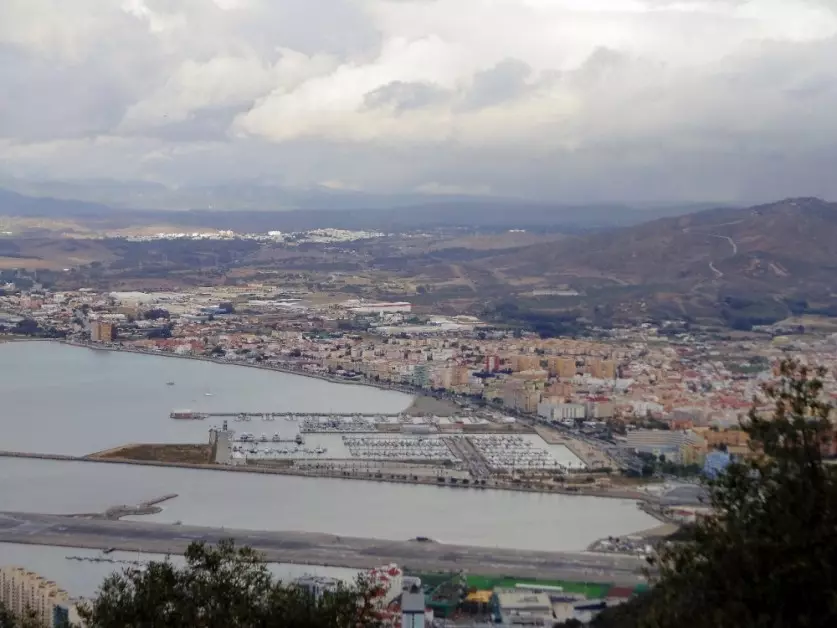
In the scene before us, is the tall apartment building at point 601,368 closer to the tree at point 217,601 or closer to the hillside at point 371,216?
the tree at point 217,601

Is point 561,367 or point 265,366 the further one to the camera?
point 265,366

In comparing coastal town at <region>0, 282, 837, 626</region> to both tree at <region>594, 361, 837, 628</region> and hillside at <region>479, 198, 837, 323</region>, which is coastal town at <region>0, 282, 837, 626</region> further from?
hillside at <region>479, 198, 837, 323</region>

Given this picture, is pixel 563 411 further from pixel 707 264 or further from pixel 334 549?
pixel 707 264

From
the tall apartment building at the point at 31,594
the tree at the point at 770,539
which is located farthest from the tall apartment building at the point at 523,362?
the tree at the point at 770,539

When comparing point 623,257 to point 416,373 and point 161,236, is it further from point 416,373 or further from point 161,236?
point 161,236

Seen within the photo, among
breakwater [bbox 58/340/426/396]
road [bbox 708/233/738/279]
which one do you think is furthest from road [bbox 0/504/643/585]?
road [bbox 708/233/738/279]

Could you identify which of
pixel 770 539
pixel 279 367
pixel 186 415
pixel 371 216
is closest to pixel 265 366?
pixel 279 367
